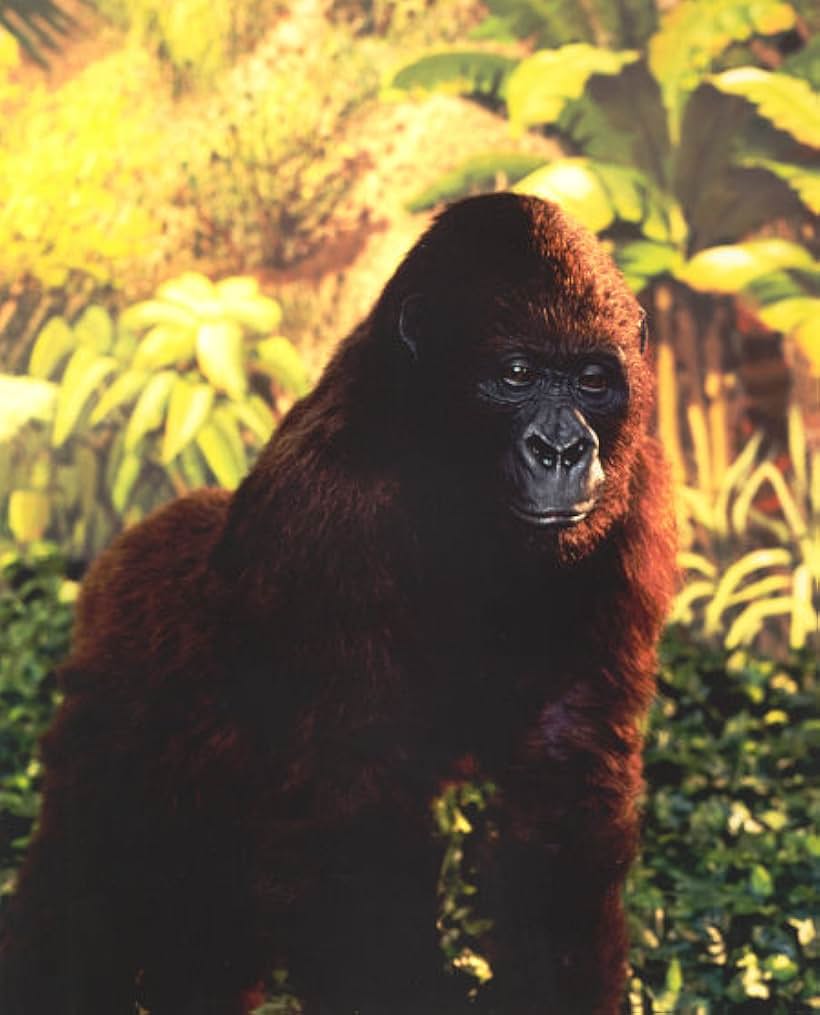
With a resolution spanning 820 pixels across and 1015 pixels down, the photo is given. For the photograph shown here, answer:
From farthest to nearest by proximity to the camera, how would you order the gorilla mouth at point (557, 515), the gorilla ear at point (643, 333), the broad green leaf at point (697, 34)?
the broad green leaf at point (697, 34) → the gorilla ear at point (643, 333) → the gorilla mouth at point (557, 515)

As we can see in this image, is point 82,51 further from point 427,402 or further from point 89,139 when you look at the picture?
point 427,402

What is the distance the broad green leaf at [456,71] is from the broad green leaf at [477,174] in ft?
0.68

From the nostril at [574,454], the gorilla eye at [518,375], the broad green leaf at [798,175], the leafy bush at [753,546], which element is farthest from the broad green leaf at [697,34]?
the nostril at [574,454]

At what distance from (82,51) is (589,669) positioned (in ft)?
7.58

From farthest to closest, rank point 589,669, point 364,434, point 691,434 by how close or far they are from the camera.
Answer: point 691,434 < point 589,669 < point 364,434

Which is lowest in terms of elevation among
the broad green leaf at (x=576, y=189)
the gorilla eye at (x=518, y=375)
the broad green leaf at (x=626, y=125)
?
the gorilla eye at (x=518, y=375)

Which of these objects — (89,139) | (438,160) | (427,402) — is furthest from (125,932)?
(438,160)

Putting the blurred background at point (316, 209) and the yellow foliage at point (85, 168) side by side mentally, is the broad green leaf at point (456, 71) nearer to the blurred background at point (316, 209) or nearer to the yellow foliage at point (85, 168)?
the blurred background at point (316, 209)

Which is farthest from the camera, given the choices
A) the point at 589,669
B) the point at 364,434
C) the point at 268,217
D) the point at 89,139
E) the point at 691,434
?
the point at 691,434

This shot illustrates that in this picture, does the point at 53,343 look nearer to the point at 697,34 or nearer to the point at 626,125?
the point at 626,125

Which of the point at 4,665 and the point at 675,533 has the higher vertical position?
the point at 675,533

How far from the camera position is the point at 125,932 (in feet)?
7.21

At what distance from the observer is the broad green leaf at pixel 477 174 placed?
11.0ft

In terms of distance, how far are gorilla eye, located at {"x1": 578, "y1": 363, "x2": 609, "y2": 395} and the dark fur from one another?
0.05 m
